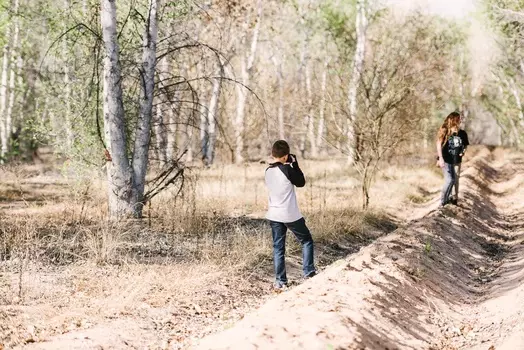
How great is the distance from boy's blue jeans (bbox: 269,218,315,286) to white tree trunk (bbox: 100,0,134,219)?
174 inches

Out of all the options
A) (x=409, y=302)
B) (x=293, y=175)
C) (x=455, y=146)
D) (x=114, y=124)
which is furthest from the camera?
(x=455, y=146)

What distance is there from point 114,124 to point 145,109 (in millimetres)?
796

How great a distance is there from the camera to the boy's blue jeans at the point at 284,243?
25.8 ft

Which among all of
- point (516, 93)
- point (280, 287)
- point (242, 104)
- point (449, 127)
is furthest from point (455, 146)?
point (516, 93)

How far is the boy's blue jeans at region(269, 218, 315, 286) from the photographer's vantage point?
25.8 ft

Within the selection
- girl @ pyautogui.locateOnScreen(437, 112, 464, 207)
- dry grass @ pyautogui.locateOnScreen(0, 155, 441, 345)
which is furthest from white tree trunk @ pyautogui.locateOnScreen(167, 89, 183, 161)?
girl @ pyautogui.locateOnScreen(437, 112, 464, 207)

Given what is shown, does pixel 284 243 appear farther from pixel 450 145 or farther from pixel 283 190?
pixel 450 145

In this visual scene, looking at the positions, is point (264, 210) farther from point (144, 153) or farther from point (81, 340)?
point (81, 340)

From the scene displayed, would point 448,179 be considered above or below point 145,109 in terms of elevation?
below

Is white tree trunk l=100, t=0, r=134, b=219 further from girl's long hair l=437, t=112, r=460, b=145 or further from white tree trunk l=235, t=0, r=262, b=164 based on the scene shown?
white tree trunk l=235, t=0, r=262, b=164

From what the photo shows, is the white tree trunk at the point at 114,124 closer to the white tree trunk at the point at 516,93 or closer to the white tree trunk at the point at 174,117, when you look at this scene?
the white tree trunk at the point at 174,117

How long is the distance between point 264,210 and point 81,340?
9357mm

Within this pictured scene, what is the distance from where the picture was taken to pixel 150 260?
895 centimetres

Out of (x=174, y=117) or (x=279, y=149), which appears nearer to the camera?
(x=279, y=149)
